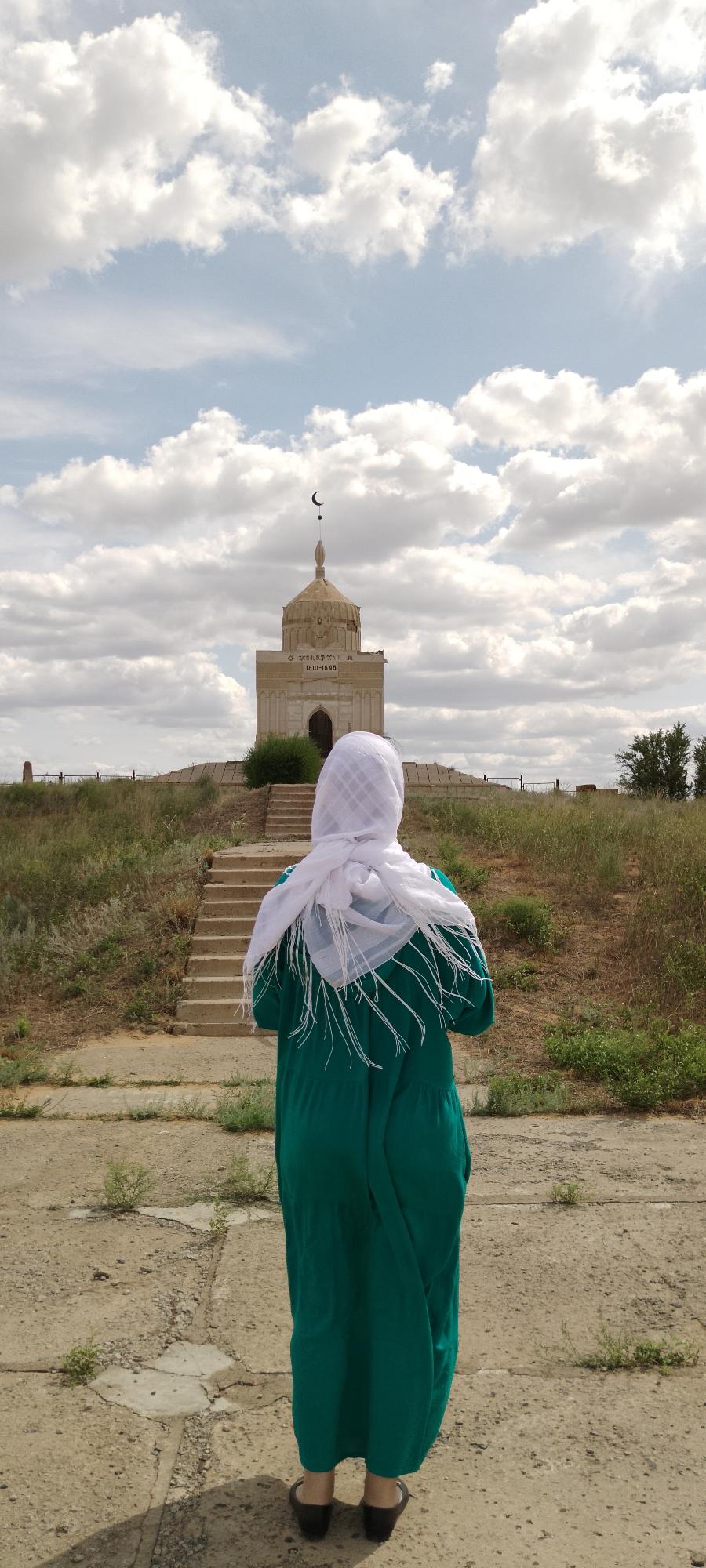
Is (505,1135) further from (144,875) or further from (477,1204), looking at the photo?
(144,875)

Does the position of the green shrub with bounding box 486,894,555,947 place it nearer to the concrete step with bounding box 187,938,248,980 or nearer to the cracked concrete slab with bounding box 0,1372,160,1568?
the concrete step with bounding box 187,938,248,980

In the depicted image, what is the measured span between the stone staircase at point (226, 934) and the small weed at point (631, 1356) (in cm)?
580

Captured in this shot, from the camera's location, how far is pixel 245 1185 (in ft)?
14.8

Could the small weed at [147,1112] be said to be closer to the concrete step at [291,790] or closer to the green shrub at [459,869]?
the green shrub at [459,869]

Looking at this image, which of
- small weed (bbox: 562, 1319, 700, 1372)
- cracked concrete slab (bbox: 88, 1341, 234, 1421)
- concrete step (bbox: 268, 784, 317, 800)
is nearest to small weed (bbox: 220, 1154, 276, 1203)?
cracked concrete slab (bbox: 88, 1341, 234, 1421)

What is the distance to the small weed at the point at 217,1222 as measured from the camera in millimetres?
4098

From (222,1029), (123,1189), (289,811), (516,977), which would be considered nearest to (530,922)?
(516,977)

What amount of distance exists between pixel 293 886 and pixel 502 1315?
192cm

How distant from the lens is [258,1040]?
870 cm

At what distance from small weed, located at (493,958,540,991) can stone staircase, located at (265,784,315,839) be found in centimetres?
682

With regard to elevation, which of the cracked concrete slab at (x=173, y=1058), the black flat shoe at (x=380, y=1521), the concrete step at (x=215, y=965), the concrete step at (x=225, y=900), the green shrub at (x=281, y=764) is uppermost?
the green shrub at (x=281, y=764)

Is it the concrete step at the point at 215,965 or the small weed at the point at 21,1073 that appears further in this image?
the concrete step at the point at 215,965

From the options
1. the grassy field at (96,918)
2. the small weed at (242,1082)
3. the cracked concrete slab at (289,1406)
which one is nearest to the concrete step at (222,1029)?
the grassy field at (96,918)

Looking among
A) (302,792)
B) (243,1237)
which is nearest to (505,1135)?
(243,1237)
